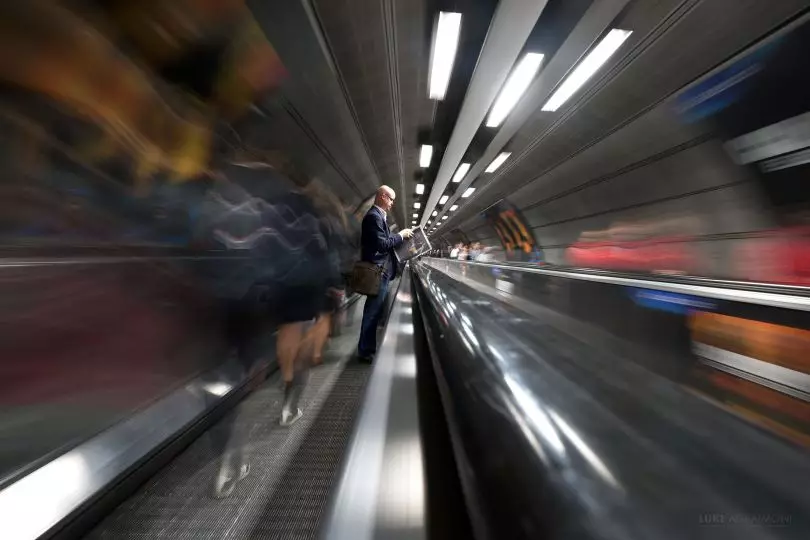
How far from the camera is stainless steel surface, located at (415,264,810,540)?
39 centimetres

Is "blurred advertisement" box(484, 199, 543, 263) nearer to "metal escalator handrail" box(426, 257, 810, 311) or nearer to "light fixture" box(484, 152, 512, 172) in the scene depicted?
"light fixture" box(484, 152, 512, 172)

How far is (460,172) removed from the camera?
8648 mm

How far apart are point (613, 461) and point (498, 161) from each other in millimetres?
7394

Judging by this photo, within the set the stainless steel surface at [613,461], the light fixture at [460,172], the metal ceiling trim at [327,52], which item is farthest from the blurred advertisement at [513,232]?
the stainless steel surface at [613,461]

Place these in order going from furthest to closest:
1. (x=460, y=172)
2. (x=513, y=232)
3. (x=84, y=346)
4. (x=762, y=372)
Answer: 1. (x=513, y=232)
2. (x=460, y=172)
3. (x=84, y=346)
4. (x=762, y=372)

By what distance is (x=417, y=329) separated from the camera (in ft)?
9.57

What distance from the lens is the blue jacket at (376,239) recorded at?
302cm

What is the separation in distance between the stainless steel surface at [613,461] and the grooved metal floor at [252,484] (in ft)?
3.03

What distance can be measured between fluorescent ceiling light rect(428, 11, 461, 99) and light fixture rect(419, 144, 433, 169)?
2472 millimetres

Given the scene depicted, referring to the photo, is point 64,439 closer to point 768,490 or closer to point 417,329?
point 417,329

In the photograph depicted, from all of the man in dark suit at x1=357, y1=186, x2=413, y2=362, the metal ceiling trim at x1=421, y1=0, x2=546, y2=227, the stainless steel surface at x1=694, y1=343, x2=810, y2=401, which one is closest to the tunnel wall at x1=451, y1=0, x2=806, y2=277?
the metal ceiling trim at x1=421, y1=0, x2=546, y2=227

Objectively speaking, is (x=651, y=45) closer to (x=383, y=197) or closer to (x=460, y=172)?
(x=383, y=197)

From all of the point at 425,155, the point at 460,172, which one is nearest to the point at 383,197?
the point at 425,155

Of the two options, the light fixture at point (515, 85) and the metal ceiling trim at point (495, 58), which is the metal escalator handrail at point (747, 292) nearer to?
the metal ceiling trim at point (495, 58)
